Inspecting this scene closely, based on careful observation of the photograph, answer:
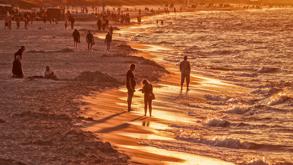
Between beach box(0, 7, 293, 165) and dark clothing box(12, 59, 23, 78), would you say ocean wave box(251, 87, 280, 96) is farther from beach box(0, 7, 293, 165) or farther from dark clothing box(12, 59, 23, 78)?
dark clothing box(12, 59, 23, 78)

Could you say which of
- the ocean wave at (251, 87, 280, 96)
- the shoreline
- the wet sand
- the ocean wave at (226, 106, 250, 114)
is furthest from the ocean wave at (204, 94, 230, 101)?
the shoreline

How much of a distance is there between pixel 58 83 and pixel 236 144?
10.0 meters

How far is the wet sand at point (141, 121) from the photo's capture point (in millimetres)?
14930

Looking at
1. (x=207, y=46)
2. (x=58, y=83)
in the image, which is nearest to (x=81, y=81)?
(x=58, y=83)

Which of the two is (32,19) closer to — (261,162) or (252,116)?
(252,116)

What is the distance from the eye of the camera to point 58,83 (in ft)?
82.8

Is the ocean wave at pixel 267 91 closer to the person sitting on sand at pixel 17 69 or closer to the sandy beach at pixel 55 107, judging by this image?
the sandy beach at pixel 55 107

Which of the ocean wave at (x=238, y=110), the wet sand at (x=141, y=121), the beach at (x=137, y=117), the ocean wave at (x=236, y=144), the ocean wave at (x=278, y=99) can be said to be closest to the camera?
the beach at (x=137, y=117)

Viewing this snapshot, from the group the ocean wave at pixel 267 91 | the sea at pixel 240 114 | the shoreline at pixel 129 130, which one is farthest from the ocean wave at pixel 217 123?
the ocean wave at pixel 267 91

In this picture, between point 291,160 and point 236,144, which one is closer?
point 291,160

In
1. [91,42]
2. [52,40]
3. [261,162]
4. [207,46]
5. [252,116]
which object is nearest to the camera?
[261,162]

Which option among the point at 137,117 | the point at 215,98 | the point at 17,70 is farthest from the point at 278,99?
the point at 17,70

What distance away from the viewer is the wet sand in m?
14.9

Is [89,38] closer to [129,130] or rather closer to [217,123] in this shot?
[217,123]
